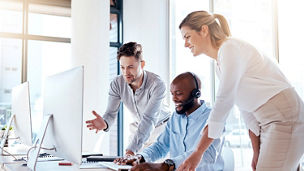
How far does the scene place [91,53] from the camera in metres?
4.53

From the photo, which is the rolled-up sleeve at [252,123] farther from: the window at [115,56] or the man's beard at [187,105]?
the window at [115,56]

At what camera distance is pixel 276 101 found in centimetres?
144

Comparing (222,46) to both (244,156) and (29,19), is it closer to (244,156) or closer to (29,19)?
(244,156)

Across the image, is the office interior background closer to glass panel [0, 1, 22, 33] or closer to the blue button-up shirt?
glass panel [0, 1, 22, 33]

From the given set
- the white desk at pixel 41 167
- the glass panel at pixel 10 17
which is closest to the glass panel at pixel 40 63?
the glass panel at pixel 10 17

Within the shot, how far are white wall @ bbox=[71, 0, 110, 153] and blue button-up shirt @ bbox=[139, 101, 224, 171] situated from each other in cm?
262

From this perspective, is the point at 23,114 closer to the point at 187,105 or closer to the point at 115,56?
the point at 187,105

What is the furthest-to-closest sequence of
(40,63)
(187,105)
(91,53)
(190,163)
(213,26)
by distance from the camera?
1. (40,63)
2. (91,53)
3. (187,105)
4. (213,26)
5. (190,163)

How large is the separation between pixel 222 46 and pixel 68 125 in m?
0.71

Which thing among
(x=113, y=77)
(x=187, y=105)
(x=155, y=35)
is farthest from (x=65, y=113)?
(x=113, y=77)

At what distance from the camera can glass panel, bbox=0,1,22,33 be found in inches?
198

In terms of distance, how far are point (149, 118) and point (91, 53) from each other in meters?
2.44

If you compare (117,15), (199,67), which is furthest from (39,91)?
(199,67)

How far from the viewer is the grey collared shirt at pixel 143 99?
231cm
